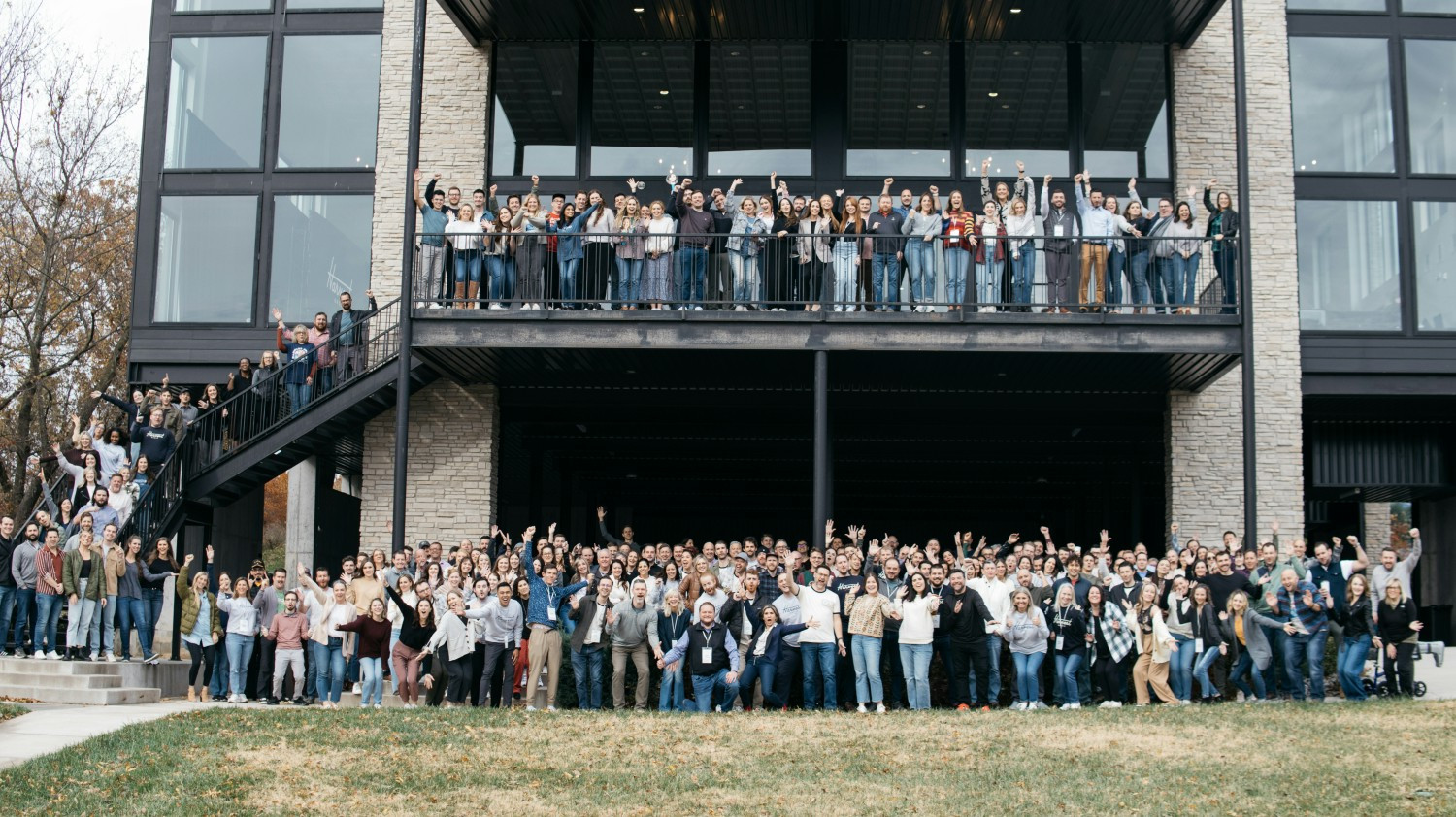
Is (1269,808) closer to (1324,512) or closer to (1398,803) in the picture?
(1398,803)

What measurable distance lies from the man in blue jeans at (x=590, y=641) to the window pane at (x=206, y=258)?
9.22 meters

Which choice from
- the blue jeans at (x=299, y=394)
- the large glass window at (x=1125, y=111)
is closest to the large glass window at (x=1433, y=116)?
the large glass window at (x=1125, y=111)

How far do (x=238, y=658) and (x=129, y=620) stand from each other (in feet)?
4.49

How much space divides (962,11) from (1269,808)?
43.8 feet

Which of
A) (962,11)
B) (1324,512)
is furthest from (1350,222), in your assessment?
(1324,512)

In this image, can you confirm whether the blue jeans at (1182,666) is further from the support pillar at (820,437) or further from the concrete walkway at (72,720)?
the support pillar at (820,437)

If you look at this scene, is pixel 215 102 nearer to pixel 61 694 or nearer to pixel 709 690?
pixel 61 694

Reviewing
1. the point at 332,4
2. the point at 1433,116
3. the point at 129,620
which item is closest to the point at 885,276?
the point at 1433,116

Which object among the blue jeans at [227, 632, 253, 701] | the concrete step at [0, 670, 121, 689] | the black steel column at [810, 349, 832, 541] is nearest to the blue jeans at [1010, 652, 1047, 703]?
the black steel column at [810, 349, 832, 541]

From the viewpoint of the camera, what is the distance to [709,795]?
11281 mm

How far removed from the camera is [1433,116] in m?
22.3

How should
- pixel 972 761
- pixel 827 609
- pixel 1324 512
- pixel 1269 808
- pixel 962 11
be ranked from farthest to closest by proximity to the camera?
pixel 1324 512 < pixel 962 11 < pixel 827 609 < pixel 972 761 < pixel 1269 808

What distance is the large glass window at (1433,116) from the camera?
2227cm

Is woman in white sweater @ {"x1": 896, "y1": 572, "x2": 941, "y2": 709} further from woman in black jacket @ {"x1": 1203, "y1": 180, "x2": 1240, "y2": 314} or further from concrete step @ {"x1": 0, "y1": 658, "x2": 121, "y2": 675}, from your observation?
concrete step @ {"x1": 0, "y1": 658, "x2": 121, "y2": 675}
